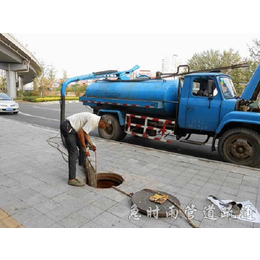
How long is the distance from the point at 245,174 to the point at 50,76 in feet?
130

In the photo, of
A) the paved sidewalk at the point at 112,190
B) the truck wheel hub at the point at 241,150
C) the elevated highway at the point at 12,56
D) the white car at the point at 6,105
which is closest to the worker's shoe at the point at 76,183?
the paved sidewalk at the point at 112,190

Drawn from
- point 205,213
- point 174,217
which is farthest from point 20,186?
point 205,213

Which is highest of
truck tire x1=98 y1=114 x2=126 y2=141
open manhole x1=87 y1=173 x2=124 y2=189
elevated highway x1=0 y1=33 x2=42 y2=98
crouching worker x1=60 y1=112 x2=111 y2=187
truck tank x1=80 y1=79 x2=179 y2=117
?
elevated highway x1=0 y1=33 x2=42 y2=98

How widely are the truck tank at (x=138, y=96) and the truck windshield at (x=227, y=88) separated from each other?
1.34m

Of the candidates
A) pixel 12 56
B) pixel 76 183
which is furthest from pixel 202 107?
pixel 12 56

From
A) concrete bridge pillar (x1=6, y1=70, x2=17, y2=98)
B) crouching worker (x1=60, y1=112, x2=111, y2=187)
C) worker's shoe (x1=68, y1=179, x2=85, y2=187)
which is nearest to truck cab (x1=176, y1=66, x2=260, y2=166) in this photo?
crouching worker (x1=60, y1=112, x2=111, y2=187)

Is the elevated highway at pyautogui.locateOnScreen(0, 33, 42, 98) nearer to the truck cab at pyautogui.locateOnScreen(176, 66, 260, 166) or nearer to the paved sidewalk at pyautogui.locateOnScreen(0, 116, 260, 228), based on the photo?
the paved sidewalk at pyautogui.locateOnScreen(0, 116, 260, 228)

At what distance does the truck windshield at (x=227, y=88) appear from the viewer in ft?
18.4

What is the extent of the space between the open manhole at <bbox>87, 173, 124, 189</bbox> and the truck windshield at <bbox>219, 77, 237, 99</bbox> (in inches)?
136

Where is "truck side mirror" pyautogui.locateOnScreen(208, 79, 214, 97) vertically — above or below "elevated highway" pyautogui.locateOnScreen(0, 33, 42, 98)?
below

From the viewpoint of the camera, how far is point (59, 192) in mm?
3539

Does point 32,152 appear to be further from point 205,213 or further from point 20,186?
point 205,213

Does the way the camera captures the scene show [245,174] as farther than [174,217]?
Yes

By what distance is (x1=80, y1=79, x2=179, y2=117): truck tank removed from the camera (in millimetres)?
6449
